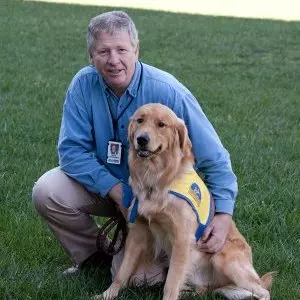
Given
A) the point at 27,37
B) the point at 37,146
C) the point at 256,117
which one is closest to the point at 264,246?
the point at 37,146

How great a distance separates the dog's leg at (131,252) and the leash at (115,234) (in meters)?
0.29

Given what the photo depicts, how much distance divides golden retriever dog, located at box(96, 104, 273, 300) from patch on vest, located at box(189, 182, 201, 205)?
0.06 m

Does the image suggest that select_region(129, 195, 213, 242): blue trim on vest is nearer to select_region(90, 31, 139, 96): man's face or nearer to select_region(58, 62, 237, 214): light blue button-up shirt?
select_region(58, 62, 237, 214): light blue button-up shirt

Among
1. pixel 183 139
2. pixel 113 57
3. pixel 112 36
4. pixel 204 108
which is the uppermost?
pixel 112 36

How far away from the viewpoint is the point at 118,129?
4.11 m

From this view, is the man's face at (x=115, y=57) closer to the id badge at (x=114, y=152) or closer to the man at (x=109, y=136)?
the man at (x=109, y=136)

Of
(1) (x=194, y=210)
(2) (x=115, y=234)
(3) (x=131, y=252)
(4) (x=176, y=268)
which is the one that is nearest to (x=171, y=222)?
(1) (x=194, y=210)

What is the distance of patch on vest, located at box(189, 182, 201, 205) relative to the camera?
3.81 metres

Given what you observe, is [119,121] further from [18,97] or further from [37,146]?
[18,97]

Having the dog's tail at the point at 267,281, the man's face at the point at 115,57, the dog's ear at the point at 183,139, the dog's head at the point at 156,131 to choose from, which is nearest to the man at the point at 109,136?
the man's face at the point at 115,57

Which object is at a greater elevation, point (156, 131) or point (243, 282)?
point (156, 131)

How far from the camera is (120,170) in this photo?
4.22 m

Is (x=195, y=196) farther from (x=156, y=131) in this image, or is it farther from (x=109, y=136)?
(x=109, y=136)

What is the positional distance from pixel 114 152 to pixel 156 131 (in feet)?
1.53
